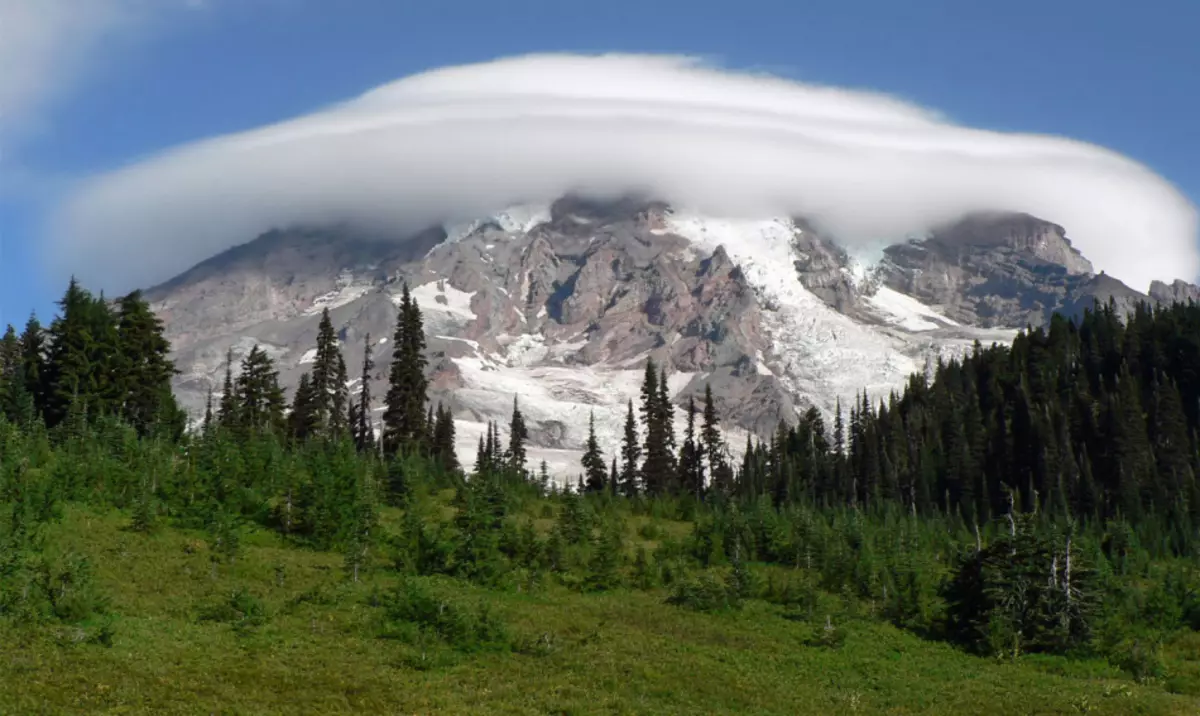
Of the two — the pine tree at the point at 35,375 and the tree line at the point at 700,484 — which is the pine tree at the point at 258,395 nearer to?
the tree line at the point at 700,484

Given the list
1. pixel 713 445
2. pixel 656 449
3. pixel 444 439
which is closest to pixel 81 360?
pixel 444 439

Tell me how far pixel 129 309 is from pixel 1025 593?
214 feet

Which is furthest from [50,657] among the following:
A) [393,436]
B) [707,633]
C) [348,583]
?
[393,436]

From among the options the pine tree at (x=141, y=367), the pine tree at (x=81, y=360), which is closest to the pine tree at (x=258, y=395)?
the pine tree at (x=141, y=367)

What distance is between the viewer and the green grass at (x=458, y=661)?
27359 mm

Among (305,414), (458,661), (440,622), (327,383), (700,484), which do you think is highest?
(327,383)

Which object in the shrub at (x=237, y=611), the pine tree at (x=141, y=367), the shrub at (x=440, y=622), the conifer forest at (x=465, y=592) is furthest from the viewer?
the pine tree at (x=141, y=367)

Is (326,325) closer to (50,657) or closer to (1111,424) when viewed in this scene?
(50,657)

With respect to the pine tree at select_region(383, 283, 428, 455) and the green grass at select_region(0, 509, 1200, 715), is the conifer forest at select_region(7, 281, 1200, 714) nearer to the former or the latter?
the green grass at select_region(0, 509, 1200, 715)

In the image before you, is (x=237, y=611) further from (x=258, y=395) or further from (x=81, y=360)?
(x=258, y=395)

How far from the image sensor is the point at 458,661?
3378 centimetres

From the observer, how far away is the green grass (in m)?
27.4

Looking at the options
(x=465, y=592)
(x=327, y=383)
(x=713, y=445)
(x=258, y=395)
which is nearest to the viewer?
(x=465, y=592)

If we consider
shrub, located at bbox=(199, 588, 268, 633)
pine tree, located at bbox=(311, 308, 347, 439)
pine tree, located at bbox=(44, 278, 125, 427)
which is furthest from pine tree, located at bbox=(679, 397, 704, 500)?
shrub, located at bbox=(199, 588, 268, 633)
